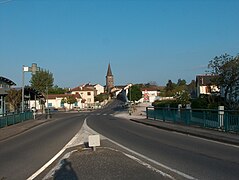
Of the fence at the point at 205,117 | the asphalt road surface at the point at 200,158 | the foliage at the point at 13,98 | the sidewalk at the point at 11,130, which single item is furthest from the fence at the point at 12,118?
the asphalt road surface at the point at 200,158

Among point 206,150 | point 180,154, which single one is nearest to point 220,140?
point 206,150

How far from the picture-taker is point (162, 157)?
11031 mm

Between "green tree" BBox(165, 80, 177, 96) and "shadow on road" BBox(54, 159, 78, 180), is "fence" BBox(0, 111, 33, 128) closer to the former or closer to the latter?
"shadow on road" BBox(54, 159, 78, 180)

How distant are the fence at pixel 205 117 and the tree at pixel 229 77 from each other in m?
4.70

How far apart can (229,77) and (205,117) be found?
9.78 meters

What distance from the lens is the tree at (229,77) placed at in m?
28.2

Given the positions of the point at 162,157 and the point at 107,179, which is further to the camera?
the point at 162,157

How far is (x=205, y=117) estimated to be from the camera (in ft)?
66.6

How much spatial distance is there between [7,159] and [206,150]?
686 cm

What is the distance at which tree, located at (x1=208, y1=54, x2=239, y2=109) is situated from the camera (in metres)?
28.2

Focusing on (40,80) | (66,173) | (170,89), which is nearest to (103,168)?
(66,173)

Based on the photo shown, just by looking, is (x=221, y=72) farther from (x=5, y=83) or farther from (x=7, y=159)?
(x=5, y=83)

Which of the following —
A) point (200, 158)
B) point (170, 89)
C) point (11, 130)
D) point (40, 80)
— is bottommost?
point (11, 130)

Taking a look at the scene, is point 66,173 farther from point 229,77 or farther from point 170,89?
point 170,89
